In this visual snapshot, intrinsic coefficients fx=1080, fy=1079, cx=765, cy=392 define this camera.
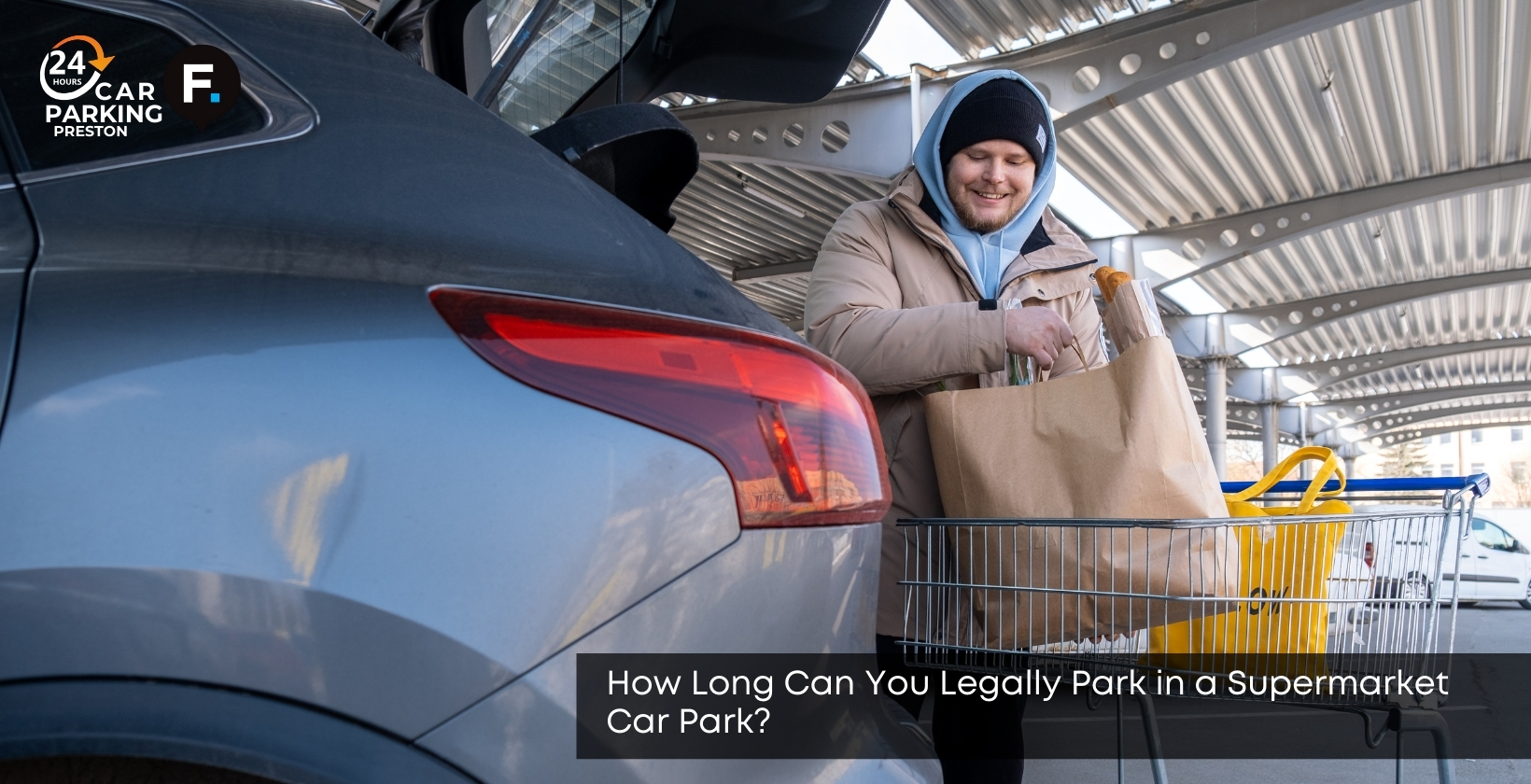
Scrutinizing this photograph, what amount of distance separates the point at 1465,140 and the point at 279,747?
58.0 ft

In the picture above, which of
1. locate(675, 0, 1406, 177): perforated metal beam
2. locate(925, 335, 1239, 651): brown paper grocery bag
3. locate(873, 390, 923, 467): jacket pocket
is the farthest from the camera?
locate(675, 0, 1406, 177): perforated metal beam

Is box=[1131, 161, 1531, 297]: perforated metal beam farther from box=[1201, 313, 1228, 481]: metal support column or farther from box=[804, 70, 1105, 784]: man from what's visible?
box=[804, 70, 1105, 784]: man

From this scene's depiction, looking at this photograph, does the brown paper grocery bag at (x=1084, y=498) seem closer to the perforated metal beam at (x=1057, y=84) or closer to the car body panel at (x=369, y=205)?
the car body panel at (x=369, y=205)

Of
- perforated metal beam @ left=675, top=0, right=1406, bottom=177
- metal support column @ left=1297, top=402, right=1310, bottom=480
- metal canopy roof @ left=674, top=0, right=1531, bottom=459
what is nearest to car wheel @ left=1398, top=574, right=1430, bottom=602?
perforated metal beam @ left=675, top=0, right=1406, bottom=177

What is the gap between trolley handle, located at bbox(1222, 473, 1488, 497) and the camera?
1.94 meters

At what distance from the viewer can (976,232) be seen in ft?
7.48

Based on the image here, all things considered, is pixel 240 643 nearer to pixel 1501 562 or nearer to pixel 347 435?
pixel 347 435

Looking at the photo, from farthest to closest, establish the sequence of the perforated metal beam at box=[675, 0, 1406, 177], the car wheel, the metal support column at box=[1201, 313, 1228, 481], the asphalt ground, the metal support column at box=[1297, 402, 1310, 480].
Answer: the metal support column at box=[1297, 402, 1310, 480], the metal support column at box=[1201, 313, 1228, 481], the perforated metal beam at box=[675, 0, 1406, 177], the asphalt ground, the car wheel

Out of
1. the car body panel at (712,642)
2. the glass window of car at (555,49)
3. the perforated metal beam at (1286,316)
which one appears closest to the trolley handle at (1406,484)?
the car body panel at (712,642)

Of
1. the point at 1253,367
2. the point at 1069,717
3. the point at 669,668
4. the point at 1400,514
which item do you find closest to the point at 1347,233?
the point at 1253,367

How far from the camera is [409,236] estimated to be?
1.00 metres

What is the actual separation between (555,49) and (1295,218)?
17.1m

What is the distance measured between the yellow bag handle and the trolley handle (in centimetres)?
11

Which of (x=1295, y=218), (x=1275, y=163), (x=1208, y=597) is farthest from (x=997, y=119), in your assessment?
(x=1295, y=218)
